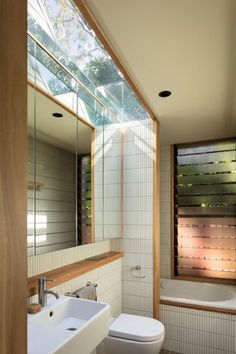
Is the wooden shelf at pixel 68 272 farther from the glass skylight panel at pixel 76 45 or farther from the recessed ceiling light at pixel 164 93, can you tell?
the recessed ceiling light at pixel 164 93

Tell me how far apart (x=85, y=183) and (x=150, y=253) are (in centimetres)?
113

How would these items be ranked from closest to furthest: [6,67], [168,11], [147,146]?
[6,67]
[168,11]
[147,146]

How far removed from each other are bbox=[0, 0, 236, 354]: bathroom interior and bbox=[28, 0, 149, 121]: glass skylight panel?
11mm

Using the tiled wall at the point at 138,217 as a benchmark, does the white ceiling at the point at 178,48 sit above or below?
above

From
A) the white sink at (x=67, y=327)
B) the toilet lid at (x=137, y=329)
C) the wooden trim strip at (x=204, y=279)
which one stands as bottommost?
the wooden trim strip at (x=204, y=279)

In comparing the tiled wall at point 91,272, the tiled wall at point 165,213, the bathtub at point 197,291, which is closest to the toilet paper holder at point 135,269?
the tiled wall at point 91,272

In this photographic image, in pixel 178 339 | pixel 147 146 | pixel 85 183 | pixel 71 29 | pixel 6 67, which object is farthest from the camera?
pixel 147 146

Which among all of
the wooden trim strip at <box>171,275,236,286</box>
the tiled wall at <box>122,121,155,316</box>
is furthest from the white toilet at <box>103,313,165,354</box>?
the wooden trim strip at <box>171,275,236,286</box>

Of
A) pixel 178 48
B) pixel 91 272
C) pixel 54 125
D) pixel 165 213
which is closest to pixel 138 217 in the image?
pixel 91 272

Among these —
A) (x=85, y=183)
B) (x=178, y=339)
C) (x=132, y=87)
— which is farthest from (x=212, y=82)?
(x=178, y=339)

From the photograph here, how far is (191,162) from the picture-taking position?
403cm

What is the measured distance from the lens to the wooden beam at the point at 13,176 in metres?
0.52

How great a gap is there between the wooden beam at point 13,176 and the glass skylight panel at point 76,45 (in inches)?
39.3

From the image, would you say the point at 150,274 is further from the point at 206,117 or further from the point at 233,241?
the point at 206,117
